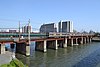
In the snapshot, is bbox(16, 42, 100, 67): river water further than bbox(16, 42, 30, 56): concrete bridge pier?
No

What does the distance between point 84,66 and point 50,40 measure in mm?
44110

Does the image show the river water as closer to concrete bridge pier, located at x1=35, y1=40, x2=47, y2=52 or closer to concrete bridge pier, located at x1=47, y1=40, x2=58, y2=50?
concrete bridge pier, located at x1=35, y1=40, x2=47, y2=52

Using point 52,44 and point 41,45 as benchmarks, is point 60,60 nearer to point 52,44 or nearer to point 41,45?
point 41,45

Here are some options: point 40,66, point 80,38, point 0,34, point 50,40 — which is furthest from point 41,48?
point 80,38

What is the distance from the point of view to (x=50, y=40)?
3504 inches

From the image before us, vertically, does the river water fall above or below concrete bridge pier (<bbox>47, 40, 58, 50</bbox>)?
below

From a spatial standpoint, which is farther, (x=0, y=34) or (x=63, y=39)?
(x=63, y=39)

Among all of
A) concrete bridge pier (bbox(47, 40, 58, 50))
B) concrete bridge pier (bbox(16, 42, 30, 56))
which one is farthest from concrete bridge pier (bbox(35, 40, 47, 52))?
concrete bridge pier (bbox(16, 42, 30, 56))

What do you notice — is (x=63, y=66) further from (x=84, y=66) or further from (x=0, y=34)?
(x=0, y=34)

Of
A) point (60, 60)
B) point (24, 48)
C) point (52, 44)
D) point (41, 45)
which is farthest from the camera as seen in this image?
point (52, 44)

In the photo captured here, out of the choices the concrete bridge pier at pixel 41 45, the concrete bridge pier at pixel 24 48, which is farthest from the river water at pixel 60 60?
the concrete bridge pier at pixel 41 45

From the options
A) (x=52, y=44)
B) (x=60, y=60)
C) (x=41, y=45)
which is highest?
(x=41, y=45)

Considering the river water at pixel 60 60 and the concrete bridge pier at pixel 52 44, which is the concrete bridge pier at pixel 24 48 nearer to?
the river water at pixel 60 60

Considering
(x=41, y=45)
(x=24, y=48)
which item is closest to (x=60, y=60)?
(x=24, y=48)
